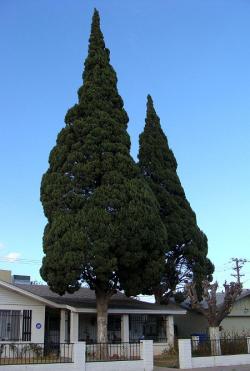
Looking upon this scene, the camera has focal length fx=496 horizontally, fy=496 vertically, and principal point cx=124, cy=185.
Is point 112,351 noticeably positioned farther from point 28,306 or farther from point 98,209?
point 98,209

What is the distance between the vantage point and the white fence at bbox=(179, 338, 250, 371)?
20625 millimetres

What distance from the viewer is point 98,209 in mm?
24453

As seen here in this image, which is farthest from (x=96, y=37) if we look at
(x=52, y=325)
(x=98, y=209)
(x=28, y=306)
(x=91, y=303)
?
(x=52, y=325)

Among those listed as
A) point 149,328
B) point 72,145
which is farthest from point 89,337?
point 72,145

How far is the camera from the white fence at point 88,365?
57.1 ft

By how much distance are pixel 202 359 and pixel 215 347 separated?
3.86 ft

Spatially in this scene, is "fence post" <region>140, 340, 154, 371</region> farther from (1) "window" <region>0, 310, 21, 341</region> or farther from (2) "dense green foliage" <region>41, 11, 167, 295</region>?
(1) "window" <region>0, 310, 21, 341</region>

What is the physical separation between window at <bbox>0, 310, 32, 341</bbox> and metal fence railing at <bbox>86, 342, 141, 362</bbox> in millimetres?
3483

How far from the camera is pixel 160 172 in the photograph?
33.3m

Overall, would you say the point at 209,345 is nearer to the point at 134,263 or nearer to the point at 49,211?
the point at 134,263

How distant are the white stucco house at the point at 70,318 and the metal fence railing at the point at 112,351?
212 cm

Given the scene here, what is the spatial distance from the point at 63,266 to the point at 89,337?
22.1ft

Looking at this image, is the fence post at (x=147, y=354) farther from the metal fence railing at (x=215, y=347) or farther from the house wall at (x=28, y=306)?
the house wall at (x=28, y=306)

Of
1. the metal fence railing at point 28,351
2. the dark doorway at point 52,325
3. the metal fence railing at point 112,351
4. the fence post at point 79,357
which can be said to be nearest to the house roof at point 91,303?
the dark doorway at point 52,325
